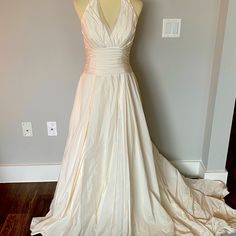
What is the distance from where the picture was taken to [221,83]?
1719 mm

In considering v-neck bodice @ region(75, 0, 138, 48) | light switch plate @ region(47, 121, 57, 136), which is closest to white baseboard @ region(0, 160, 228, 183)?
light switch plate @ region(47, 121, 57, 136)

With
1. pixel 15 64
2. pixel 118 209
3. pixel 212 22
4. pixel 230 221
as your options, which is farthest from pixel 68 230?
pixel 212 22

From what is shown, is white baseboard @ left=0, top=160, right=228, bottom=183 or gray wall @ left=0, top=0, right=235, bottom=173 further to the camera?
white baseboard @ left=0, top=160, right=228, bottom=183

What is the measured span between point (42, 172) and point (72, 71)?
781 millimetres

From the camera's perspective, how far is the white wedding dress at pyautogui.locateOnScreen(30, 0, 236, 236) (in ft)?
4.38

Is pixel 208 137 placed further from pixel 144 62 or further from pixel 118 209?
pixel 118 209

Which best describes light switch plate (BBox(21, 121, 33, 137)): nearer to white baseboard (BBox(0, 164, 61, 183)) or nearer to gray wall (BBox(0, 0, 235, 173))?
gray wall (BBox(0, 0, 235, 173))

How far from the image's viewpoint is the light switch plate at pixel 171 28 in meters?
1.71

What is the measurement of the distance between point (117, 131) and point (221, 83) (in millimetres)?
771

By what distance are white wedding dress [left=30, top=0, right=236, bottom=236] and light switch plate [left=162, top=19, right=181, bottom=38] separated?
44 centimetres

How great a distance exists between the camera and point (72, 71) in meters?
1.79

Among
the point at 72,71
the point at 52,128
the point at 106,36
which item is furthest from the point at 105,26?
the point at 52,128

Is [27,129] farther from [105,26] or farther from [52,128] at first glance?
[105,26]

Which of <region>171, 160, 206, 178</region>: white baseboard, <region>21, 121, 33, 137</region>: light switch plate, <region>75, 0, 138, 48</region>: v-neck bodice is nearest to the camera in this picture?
<region>75, 0, 138, 48</region>: v-neck bodice
